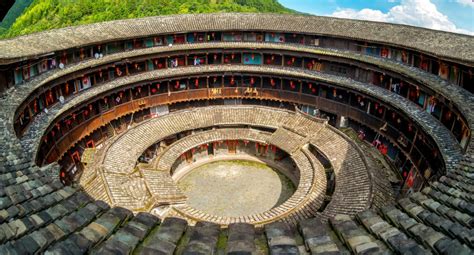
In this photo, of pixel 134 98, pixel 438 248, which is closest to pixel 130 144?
pixel 134 98

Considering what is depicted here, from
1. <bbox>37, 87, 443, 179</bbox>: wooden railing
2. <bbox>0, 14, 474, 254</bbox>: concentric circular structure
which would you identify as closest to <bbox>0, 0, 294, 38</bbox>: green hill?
<bbox>0, 14, 474, 254</bbox>: concentric circular structure

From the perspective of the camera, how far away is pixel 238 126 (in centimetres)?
4641

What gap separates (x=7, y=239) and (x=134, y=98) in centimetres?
4154

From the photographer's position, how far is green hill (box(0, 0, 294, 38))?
8027 centimetres

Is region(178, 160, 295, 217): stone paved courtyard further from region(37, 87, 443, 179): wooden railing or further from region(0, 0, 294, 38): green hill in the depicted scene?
region(0, 0, 294, 38): green hill

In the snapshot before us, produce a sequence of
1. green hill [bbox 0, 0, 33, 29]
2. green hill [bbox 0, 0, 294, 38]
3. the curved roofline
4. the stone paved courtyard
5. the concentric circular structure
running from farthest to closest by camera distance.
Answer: green hill [bbox 0, 0, 33, 29] < green hill [bbox 0, 0, 294, 38] < the curved roofline < the stone paved courtyard < the concentric circular structure

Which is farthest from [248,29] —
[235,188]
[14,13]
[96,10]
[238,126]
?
[14,13]

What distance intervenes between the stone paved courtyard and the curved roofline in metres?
18.4

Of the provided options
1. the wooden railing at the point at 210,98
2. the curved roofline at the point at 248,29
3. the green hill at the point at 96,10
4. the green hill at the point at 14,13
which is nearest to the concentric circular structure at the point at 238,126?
the wooden railing at the point at 210,98

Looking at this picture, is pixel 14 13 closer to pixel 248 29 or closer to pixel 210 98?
pixel 210 98

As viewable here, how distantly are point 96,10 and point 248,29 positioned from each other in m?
45.0

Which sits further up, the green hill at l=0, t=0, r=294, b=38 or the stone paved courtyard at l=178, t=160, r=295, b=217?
the green hill at l=0, t=0, r=294, b=38

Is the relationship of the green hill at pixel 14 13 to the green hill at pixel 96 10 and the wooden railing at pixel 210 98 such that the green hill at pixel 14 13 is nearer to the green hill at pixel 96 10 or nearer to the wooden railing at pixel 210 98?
the green hill at pixel 96 10

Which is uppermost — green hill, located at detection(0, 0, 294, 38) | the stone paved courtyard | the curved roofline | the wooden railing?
green hill, located at detection(0, 0, 294, 38)
